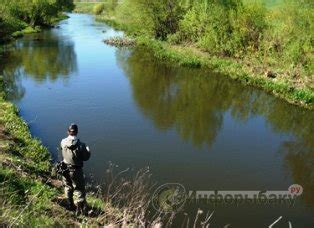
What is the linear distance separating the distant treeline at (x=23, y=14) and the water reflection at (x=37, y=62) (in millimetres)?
3209

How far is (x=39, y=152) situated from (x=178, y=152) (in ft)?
22.6

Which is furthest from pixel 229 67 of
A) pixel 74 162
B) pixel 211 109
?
pixel 74 162

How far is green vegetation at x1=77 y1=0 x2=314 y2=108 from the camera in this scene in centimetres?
3431

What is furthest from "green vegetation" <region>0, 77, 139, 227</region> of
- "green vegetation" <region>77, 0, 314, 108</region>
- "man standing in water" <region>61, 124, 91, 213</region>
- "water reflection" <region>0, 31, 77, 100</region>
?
"green vegetation" <region>77, 0, 314, 108</region>

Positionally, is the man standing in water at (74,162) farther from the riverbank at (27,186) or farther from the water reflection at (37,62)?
the water reflection at (37,62)

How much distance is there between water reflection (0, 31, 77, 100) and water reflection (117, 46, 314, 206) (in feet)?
23.8

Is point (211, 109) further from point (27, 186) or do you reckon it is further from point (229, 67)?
point (27, 186)

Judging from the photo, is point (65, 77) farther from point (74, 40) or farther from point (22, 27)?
point (22, 27)

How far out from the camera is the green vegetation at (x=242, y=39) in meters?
34.3

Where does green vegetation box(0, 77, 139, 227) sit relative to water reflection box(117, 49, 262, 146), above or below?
above

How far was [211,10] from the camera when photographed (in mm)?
47781

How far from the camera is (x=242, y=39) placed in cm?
4350

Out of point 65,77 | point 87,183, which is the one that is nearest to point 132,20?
point 65,77

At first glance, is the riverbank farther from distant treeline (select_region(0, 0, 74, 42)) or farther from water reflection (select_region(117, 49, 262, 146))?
distant treeline (select_region(0, 0, 74, 42))
